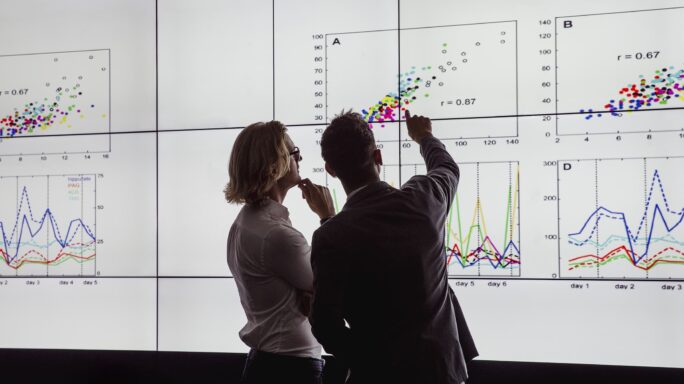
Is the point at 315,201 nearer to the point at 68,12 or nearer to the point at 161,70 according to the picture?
the point at 161,70

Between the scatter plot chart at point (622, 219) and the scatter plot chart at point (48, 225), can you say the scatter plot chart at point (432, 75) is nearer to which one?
the scatter plot chart at point (622, 219)

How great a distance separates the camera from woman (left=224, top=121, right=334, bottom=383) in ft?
5.21

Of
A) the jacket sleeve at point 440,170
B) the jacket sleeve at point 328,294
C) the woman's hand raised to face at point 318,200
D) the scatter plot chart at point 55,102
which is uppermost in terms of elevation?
the scatter plot chart at point 55,102

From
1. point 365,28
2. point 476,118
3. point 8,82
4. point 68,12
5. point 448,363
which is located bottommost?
point 448,363

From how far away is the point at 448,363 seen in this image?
144 cm

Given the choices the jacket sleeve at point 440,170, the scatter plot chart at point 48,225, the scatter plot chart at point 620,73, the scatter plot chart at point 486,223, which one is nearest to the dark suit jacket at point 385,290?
the jacket sleeve at point 440,170

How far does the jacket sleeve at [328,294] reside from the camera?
1.41 meters

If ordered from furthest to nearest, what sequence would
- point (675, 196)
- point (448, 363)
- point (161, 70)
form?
1. point (161, 70)
2. point (675, 196)
3. point (448, 363)

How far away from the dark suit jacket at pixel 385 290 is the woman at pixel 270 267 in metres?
0.16

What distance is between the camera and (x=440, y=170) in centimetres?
165

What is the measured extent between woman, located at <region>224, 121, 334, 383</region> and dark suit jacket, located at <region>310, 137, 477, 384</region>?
165 millimetres

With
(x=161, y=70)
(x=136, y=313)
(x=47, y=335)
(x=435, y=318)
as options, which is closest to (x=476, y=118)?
(x=435, y=318)

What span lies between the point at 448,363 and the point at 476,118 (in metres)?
1.28

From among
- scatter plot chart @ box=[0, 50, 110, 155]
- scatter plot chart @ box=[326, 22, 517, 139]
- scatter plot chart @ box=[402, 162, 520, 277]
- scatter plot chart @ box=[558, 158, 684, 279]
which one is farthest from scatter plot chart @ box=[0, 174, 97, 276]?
scatter plot chart @ box=[558, 158, 684, 279]
